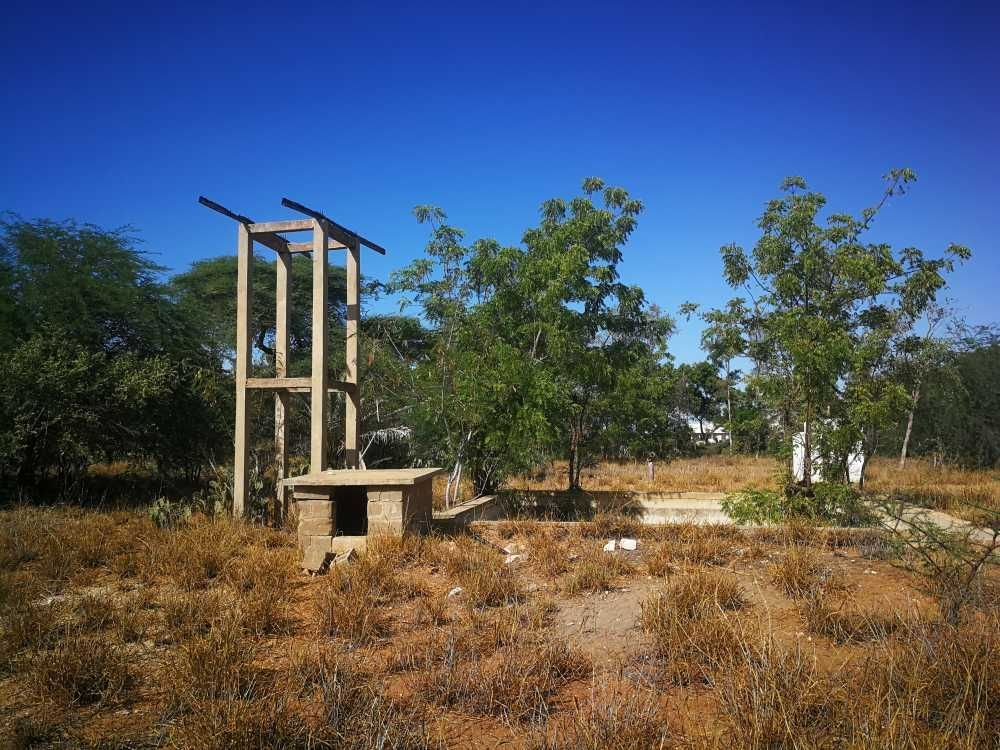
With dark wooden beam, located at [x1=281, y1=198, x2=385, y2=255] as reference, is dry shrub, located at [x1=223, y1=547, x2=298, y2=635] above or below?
below

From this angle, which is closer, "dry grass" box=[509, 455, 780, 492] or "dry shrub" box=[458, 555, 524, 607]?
"dry shrub" box=[458, 555, 524, 607]

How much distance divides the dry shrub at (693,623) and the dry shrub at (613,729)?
0.60 m

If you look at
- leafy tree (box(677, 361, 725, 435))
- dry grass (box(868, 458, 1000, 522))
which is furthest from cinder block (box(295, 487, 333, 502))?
leafy tree (box(677, 361, 725, 435))

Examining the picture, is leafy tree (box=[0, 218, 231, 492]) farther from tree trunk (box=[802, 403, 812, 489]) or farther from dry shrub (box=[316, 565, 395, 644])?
tree trunk (box=[802, 403, 812, 489])

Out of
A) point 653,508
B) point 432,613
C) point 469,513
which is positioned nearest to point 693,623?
point 432,613

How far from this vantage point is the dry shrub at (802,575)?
18.5 ft

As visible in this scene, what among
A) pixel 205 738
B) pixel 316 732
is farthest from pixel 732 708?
pixel 205 738

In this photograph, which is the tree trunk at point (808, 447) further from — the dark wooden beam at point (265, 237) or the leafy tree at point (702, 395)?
the leafy tree at point (702, 395)

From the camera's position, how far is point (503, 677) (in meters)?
3.98

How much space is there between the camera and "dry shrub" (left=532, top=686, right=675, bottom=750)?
10.3 feet

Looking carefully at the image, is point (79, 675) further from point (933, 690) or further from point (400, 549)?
point (933, 690)

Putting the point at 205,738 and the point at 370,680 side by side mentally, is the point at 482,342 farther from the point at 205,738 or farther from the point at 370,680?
the point at 205,738

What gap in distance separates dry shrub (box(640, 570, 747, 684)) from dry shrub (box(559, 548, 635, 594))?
666 millimetres

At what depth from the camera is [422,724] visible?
3455mm
